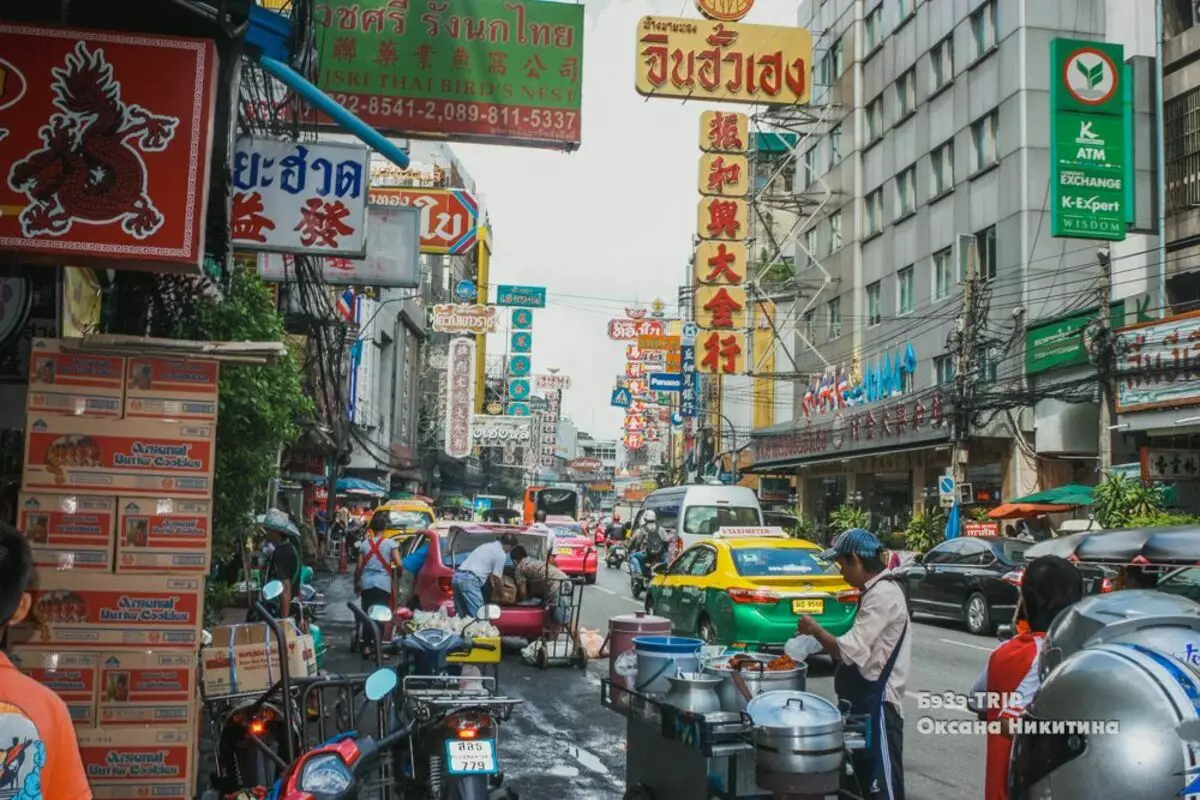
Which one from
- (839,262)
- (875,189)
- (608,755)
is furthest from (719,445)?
(608,755)

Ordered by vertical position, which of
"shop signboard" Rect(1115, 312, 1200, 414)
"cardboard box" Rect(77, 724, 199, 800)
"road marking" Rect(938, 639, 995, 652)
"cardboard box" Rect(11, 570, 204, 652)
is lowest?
"road marking" Rect(938, 639, 995, 652)

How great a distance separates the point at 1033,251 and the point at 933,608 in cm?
1271

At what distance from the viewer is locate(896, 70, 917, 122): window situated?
3662 cm

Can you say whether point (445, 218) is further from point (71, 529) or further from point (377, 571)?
point (71, 529)

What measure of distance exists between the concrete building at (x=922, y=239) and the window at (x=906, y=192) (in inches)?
2.6

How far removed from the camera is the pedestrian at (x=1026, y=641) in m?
4.34

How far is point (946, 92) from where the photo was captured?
33.8m

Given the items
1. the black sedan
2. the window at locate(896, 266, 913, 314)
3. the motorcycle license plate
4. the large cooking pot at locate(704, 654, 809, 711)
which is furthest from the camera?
the window at locate(896, 266, 913, 314)

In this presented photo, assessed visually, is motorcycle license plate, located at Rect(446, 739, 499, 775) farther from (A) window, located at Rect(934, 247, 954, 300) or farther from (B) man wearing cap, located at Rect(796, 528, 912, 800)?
(A) window, located at Rect(934, 247, 954, 300)

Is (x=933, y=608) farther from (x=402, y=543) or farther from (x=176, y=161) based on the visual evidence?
(x=176, y=161)

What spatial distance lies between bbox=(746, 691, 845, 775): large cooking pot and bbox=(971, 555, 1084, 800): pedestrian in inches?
23.4

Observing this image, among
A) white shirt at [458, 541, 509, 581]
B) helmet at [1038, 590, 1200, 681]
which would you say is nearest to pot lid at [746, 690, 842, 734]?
helmet at [1038, 590, 1200, 681]

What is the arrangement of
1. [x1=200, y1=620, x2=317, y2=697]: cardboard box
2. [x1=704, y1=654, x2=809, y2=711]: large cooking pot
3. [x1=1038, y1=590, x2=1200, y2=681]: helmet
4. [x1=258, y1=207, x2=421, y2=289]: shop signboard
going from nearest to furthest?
[x1=1038, y1=590, x2=1200, y2=681]: helmet
[x1=704, y1=654, x2=809, y2=711]: large cooking pot
[x1=200, y1=620, x2=317, y2=697]: cardboard box
[x1=258, y1=207, x2=421, y2=289]: shop signboard

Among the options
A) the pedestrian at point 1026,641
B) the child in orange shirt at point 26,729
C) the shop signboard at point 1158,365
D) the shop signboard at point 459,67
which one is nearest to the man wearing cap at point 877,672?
the pedestrian at point 1026,641
